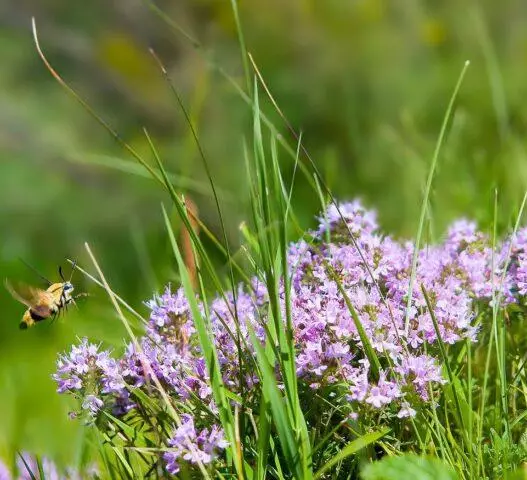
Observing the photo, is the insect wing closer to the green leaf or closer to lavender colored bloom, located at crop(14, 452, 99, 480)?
lavender colored bloom, located at crop(14, 452, 99, 480)

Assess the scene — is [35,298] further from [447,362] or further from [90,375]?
[447,362]

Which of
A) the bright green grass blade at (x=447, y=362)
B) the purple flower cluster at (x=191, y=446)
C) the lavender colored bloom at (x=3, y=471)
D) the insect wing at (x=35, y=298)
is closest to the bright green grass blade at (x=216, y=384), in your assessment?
the purple flower cluster at (x=191, y=446)

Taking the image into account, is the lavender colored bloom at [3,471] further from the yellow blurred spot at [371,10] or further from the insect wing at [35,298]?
the yellow blurred spot at [371,10]

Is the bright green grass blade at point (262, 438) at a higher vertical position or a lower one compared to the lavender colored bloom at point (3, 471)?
lower

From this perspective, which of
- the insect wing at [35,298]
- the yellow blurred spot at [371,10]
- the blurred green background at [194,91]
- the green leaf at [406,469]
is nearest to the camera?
the green leaf at [406,469]

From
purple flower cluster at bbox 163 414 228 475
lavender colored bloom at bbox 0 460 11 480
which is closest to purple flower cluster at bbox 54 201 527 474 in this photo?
purple flower cluster at bbox 163 414 228 475

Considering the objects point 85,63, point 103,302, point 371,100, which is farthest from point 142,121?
point 103,302

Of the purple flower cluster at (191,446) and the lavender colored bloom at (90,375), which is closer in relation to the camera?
the purple flower cluster at (191,446)

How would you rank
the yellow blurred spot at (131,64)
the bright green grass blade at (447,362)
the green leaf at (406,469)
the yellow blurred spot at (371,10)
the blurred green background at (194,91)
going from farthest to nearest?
the yellow blurred spot at (131,64), the yellow blurred spot at (371,10), the blurred green background at (194,91), the bright green grass blade at (447,362), the green leaf at (406,469)
